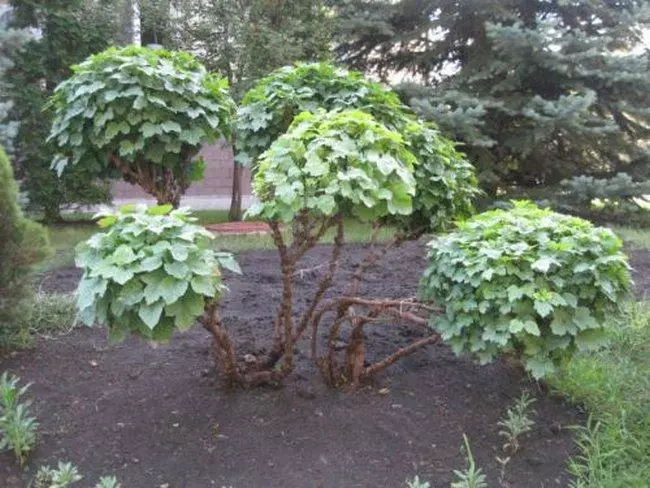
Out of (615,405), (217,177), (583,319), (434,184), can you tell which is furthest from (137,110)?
(217,177)

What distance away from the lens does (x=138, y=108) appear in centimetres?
322

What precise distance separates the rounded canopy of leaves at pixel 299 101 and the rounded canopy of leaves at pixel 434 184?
203 millimetres

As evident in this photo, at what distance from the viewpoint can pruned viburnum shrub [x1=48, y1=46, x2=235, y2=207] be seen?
3.29m

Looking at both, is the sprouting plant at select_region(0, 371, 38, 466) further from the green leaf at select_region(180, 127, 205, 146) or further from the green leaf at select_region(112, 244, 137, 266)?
the green leaf at select_region(180, 127, 205, 146)

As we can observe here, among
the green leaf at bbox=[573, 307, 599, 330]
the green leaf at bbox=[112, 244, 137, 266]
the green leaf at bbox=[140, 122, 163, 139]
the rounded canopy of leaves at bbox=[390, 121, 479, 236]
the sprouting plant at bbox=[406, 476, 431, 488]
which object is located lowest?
the sprouting plant at bbox=[406, 476, 431, 488]

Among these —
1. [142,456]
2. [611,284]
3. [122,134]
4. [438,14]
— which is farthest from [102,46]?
[611,284]

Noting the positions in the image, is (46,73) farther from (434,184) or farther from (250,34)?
(434,184)

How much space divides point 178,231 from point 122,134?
4.12 ft

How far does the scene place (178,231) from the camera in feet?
7.82

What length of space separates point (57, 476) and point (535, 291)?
6.58 ft

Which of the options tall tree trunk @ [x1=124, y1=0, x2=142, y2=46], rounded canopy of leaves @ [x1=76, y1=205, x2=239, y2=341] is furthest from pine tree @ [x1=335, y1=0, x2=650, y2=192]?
rounded canopy of leaves @ [x1=76, y1=205, x2=239, y2=341]

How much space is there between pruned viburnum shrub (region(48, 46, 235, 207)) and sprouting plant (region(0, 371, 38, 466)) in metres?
1.31

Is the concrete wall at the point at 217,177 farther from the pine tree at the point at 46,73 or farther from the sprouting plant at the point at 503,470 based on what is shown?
the sprouting plant at the point at 503,470

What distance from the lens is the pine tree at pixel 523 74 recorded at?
716 cm
